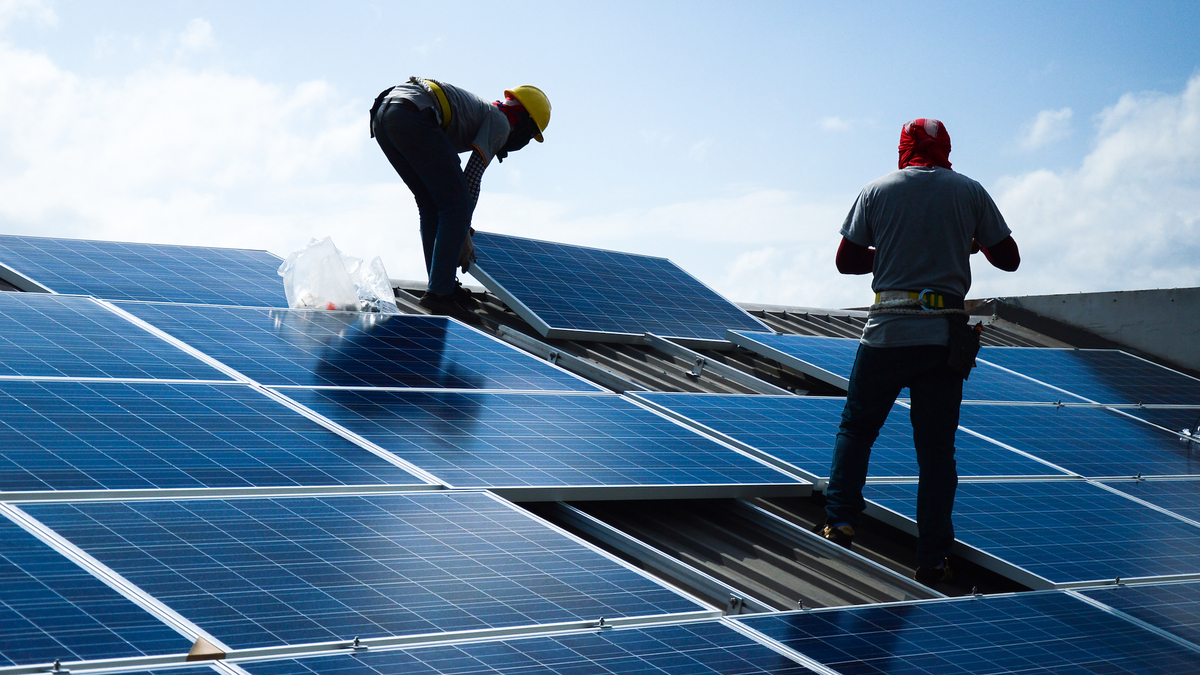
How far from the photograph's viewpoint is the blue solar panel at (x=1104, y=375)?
1198 cm

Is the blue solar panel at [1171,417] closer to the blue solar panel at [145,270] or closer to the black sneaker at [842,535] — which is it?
the black sneaker at [842,535]

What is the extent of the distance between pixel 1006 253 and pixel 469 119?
5.35 meters

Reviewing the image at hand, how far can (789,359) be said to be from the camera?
408 inches

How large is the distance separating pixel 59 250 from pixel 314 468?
18.0ft

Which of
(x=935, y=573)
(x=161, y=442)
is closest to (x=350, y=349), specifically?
(x=161, y=442)

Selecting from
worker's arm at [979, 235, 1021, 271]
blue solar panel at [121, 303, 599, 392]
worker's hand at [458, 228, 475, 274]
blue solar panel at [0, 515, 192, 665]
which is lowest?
blue solar panel at [0, 515, 192, 665]

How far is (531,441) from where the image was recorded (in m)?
6.49

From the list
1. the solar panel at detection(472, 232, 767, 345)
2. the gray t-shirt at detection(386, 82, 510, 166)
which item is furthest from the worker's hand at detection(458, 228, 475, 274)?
the gray t-shirt at detection(386, 82, 510, 166)

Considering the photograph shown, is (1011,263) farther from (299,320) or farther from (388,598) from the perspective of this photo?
(299,320)

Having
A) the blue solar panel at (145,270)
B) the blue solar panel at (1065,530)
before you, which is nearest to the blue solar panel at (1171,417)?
the blue solar panel at (1065,530)

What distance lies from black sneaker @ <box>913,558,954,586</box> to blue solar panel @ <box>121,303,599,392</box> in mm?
2598

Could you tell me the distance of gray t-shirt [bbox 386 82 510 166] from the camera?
10.2 metres

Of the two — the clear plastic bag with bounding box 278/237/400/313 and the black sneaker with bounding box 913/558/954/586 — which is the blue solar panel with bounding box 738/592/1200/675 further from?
the clear plastic bag with bounding box 278/237/400/313

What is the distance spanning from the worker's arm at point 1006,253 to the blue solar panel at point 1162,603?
6.37ft
